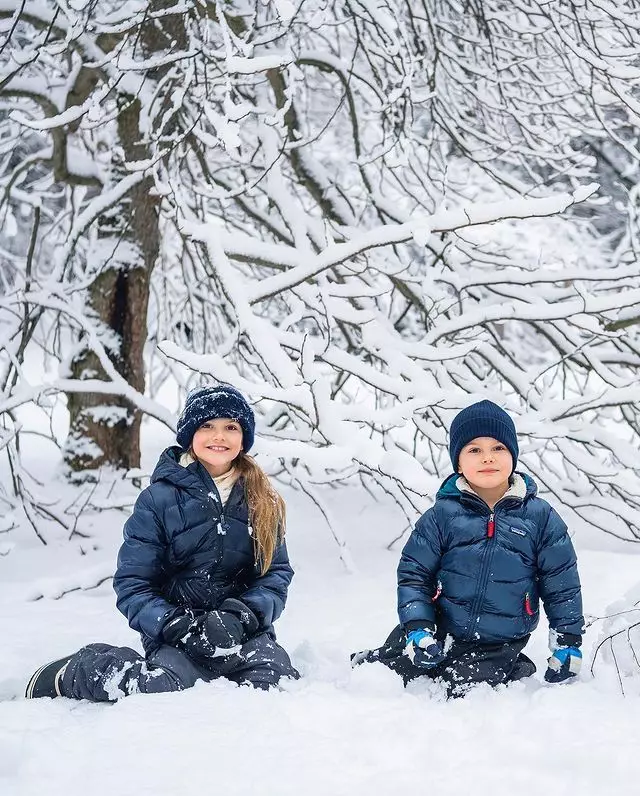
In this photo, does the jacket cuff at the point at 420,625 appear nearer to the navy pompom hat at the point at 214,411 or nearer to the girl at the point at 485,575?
the girl at the point at 485,575

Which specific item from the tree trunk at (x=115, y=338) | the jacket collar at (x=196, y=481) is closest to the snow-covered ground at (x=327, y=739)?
the jacket collar at (x=196, y=481)

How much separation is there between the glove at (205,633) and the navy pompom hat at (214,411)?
570 mm

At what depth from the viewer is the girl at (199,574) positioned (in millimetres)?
2488

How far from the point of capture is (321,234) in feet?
13.9

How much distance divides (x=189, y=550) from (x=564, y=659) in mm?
1162

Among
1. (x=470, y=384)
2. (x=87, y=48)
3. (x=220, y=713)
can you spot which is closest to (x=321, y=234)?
(x=470, y=384)

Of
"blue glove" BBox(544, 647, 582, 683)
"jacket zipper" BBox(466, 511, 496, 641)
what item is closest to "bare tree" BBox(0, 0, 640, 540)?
"jacket zipper" BBox(466, 511, 496, 641)

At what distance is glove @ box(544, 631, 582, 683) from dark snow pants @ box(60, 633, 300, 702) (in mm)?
765

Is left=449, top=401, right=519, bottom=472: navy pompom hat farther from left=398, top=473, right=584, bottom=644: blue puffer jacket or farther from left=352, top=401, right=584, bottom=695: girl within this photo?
left=398, top=473, right=584, bottom=644: blue puffer jacket

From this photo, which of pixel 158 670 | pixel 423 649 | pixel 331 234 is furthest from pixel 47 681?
pixel 331 234

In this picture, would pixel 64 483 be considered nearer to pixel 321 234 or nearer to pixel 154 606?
pixel 321 234

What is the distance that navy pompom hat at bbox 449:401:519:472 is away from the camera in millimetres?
2566

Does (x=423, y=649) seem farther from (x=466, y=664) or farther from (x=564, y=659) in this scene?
(x=564, y=659)

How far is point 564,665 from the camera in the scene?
2.44m
